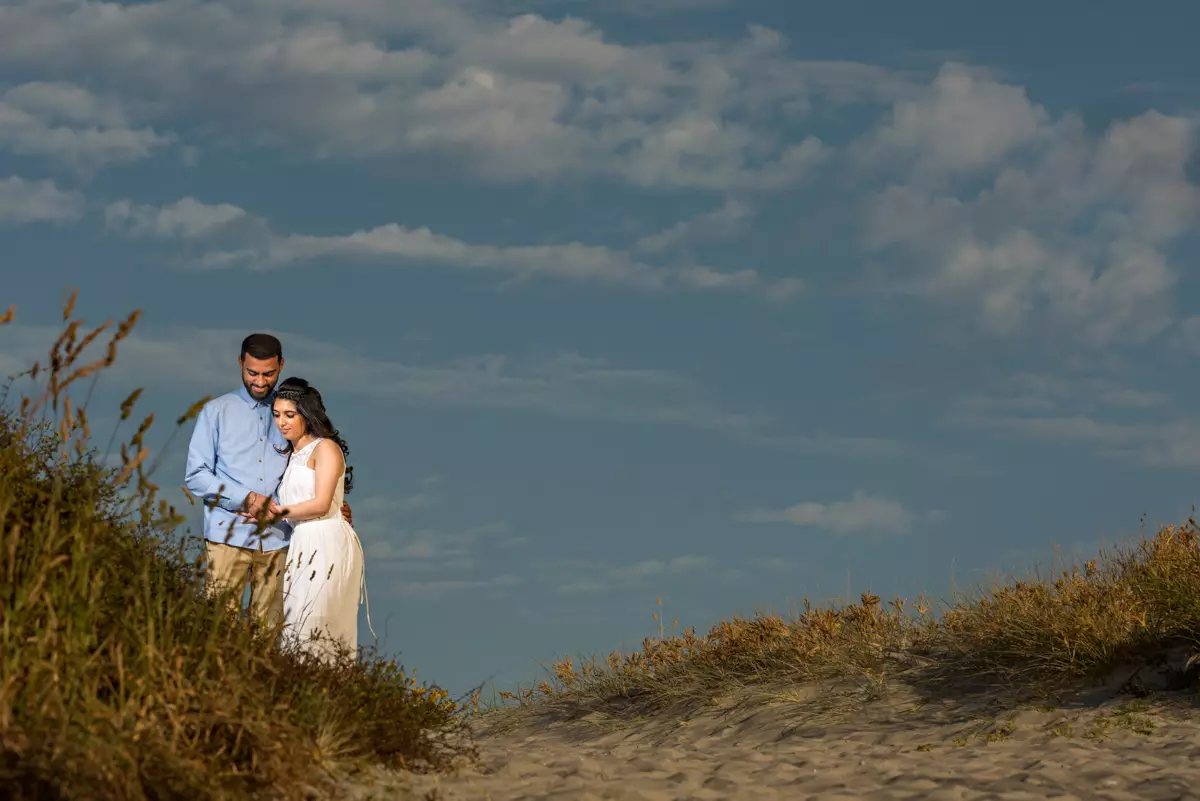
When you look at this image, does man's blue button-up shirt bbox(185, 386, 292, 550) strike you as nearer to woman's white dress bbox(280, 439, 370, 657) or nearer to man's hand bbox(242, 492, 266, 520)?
man's hand bbox(242, 492, 266, 520)

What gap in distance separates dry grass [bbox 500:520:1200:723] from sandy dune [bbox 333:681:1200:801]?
1.44 feet

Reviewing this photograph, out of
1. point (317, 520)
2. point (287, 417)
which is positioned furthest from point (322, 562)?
point (287, 417)

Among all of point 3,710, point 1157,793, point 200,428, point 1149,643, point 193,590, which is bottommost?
point 1157,793

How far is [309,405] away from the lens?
8.95 metres

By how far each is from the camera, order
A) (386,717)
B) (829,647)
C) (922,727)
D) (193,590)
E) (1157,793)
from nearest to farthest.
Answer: (193,590), (386,717), (1157,793), (922,727), (829,647)

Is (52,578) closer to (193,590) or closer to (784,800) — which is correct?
(193,590)

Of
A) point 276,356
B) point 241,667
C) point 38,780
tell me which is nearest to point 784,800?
point 241,667

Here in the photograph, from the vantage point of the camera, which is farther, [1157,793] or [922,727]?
[922,727]

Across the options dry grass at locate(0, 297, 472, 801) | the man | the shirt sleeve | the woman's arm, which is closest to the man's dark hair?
the man

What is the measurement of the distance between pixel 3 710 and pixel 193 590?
1196 mm

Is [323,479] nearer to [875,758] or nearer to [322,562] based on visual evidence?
[322,562]

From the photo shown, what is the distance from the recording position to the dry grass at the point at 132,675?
483 cm

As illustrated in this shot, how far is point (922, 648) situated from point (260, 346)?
6.24 metres

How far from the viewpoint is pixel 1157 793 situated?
22.8ft
